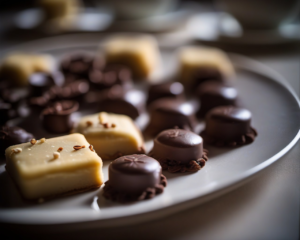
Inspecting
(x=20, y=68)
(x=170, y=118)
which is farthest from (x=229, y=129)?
(x=20, y=68)

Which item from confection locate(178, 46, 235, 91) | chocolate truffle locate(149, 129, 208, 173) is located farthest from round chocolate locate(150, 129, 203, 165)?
confection locate(178, 46, 235, 91)

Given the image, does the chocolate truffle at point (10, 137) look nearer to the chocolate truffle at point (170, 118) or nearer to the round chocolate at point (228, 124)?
the chocolate truffle at point (170, 118)

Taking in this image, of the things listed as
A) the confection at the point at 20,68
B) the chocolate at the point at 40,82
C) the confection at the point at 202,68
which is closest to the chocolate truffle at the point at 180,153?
the confection at the point at 202,68

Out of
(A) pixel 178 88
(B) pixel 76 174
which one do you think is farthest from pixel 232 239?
(A) pixel 178 88

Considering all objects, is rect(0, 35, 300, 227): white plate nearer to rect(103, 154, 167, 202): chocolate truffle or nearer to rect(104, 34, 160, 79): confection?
rect(103, 154, 167, 202): chocolate truffle

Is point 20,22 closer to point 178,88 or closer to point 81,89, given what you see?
point 81,89

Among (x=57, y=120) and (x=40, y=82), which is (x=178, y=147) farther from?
(x=40, y=82)
